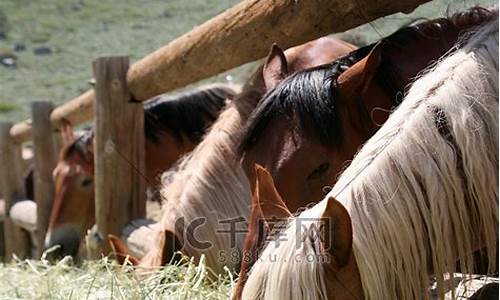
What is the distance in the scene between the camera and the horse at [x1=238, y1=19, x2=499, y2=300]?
135 centimetres

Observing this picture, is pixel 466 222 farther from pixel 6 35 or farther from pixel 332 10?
pixel 6 35

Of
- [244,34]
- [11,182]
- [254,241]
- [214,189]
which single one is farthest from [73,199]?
[254,241]

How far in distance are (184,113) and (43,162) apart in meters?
1.41

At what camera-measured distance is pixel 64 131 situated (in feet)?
15.3

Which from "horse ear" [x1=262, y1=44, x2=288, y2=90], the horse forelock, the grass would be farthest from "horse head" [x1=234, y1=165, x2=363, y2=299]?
"horse ear" [x1=262, y1=44, x2=288, y2=90]

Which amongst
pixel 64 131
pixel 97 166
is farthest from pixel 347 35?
pixel 64 131

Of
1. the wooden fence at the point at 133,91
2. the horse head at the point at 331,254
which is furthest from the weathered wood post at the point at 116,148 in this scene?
the horse head at the point at 331,254

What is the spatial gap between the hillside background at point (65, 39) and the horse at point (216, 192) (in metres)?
9.02

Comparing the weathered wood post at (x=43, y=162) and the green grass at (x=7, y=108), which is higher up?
the weathered wood post at (x=43, y=162)

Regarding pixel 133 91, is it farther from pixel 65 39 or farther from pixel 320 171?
pixel 65 39

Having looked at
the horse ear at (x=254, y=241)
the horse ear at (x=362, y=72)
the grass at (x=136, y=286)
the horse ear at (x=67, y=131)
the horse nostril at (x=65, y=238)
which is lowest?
the horse nostril at (x=65, y=238)

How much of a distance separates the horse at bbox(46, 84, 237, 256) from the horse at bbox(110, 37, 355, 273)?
1.18 metres

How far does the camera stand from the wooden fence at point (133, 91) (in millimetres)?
2232

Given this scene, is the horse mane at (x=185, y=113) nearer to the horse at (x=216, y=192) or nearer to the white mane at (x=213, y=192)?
the horse at (x=216, y=192)
